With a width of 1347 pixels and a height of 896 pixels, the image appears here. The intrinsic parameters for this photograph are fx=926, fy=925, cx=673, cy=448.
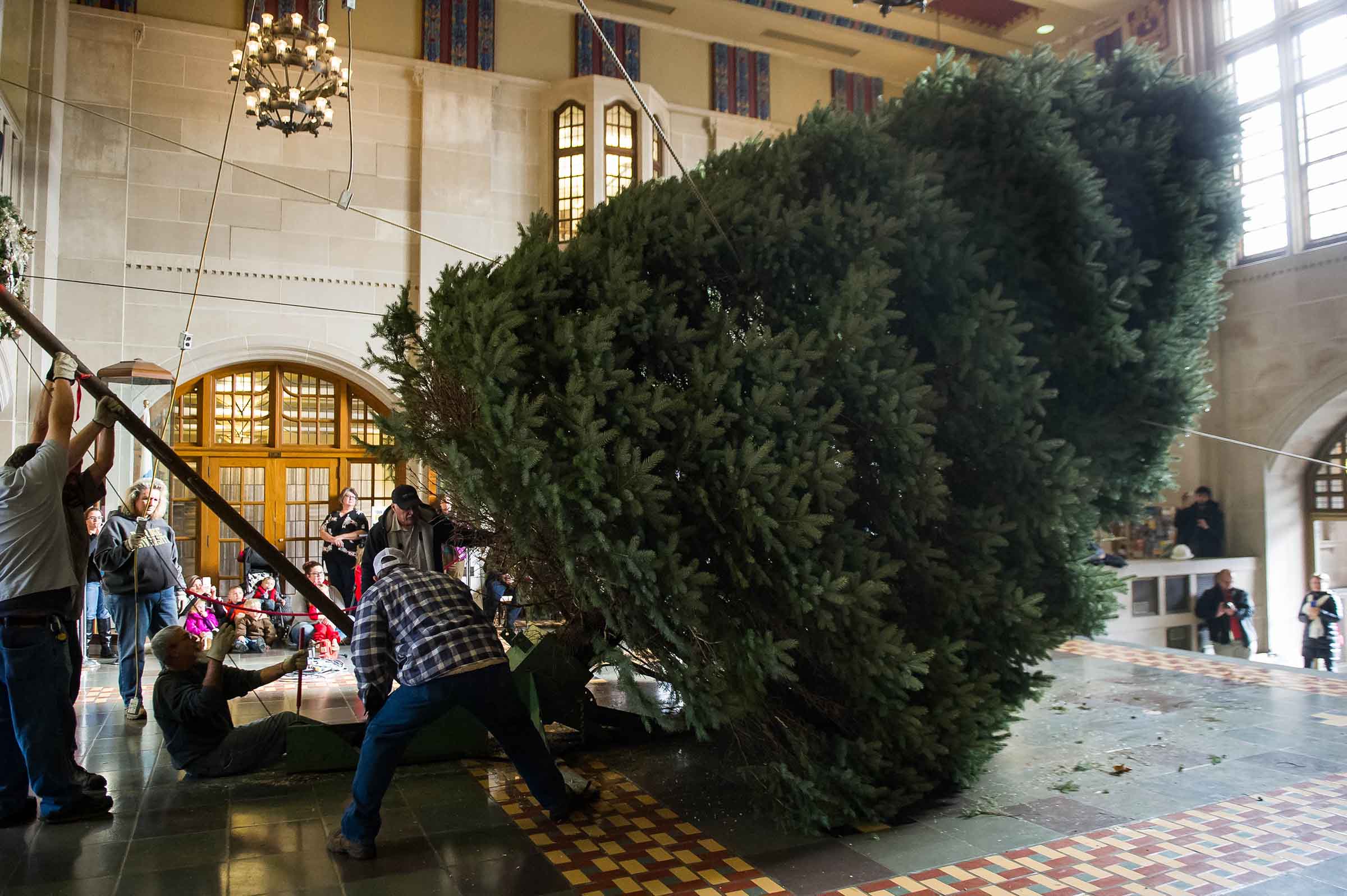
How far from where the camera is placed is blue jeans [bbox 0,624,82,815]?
14.1 feet

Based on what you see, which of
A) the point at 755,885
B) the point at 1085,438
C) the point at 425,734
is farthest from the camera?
the point at 425,734

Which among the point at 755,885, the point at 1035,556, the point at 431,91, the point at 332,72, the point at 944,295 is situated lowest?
the point at 755,885

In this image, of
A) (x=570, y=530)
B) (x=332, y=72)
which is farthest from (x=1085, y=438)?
(x=332, y=72)

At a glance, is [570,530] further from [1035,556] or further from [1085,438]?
[1085,438]

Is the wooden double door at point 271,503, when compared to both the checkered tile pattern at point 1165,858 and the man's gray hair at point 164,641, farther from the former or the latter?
the checkered tile pattern at point 1165,858

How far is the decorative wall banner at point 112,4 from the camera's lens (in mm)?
12320

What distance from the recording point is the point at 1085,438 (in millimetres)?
4855

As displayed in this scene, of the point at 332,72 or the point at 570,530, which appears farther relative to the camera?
the point at 332,72

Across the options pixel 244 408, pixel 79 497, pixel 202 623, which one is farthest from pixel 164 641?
pixel 244 408

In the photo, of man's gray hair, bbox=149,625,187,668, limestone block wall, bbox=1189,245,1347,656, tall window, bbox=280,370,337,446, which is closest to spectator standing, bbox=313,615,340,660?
man's gray hair, bbox=149,625,187,668

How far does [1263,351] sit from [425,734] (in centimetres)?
→ 1379

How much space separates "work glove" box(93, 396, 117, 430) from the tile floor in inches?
76.1

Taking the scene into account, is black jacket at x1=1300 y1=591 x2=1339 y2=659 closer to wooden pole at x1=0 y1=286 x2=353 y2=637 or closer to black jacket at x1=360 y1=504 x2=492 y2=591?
black jacket at x1=360 y1=504 x2=492 y2=591

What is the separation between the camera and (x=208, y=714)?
5035 millimetres
